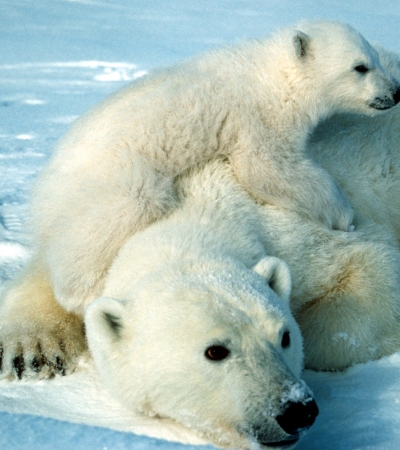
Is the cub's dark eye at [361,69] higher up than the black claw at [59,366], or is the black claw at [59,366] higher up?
the cub's dark eye at [361,69]

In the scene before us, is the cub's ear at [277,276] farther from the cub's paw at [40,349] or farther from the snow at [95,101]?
the cub's paw at [40,349]

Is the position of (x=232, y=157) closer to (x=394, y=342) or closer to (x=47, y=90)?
(x=394, y=342)

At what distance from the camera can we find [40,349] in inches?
125

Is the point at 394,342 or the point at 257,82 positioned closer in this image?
the point at 394,342

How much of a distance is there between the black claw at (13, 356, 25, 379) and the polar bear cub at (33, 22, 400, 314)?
31 centimetres

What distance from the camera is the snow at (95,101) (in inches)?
84.4

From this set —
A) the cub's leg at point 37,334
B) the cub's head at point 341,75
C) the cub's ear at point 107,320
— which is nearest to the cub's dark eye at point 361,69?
the cub's head at point 341,75

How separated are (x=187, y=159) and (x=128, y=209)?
43 cm

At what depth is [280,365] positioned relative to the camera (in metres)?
2.17

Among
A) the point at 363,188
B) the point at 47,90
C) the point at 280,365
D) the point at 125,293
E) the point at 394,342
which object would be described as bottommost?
the point at 394,342

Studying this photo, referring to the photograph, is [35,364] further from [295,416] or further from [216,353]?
[295,416]

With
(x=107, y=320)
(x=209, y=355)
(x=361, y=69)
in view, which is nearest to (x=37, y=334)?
(x=107, y=320)

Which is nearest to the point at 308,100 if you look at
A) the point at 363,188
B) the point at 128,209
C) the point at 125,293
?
the point at 363,188

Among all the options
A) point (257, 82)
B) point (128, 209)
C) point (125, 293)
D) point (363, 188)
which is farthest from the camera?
point (363, 188)
